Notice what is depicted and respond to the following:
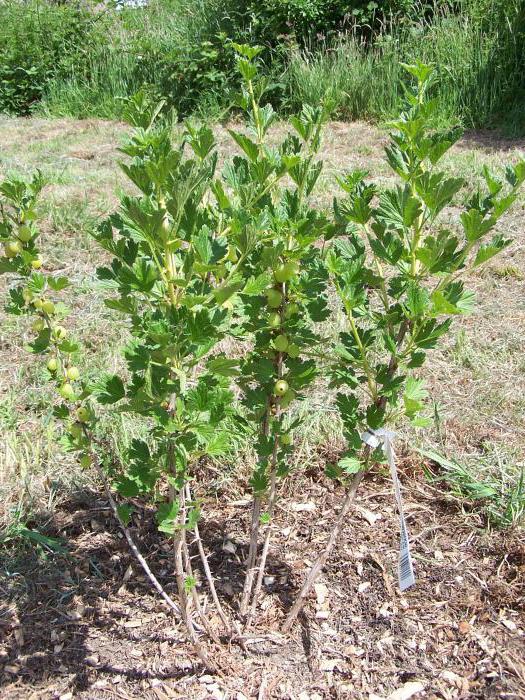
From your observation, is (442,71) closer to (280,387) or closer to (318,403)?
(318,403)

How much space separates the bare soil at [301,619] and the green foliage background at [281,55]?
474 cm

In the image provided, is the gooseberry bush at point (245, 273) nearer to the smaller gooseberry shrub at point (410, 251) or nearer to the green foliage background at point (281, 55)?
the smaller gooseberry shrub at point (410, 251)

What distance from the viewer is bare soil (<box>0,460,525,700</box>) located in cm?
167

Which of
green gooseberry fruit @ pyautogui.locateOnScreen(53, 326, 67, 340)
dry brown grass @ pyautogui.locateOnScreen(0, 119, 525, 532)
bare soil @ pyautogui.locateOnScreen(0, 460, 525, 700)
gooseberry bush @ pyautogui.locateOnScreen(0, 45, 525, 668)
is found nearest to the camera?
gooseberry bush @ pyautogui.locateOnScreen(0, 45, 525, 668)

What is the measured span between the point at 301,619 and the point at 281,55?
6.67m

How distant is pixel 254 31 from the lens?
24.2ft

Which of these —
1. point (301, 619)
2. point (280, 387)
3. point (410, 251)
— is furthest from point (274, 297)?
point (301, 619)

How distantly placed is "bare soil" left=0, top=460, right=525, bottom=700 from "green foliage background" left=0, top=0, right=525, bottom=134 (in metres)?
4.74

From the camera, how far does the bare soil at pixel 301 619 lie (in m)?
1.67

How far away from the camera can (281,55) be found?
7.24 m

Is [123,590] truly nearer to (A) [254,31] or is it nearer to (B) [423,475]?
(B) [423,475]

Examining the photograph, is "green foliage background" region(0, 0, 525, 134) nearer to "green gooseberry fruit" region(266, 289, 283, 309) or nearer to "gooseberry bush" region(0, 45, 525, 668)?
"gooseberry bush" region(0, 45, 525, 668)

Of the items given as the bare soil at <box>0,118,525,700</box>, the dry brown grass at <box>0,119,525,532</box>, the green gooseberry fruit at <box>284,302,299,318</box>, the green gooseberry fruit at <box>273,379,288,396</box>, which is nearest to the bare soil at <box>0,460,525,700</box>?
the bare soil at <box>0,118,525,700</box>

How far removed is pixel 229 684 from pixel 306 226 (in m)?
1.14
